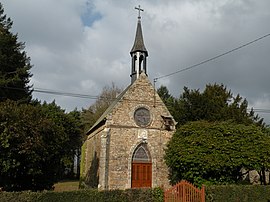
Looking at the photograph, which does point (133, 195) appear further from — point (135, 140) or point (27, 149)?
point (135, 140)

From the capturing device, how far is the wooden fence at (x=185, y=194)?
15.6m

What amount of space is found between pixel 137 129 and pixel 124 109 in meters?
2.04

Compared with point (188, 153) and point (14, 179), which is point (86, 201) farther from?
point (188, 153)

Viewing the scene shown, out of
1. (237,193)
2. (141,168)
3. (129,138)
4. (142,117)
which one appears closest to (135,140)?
(129,138)

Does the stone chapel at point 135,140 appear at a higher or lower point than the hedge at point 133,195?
higher

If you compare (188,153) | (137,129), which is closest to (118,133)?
(137,129)

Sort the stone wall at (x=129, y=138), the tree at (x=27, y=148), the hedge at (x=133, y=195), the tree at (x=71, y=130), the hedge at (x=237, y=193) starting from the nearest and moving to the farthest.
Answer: the hedge at (x=133, y=195)
the tree at (x=27, y=148)
the hedge at (x=237, y=193)
the stone wall at (x=129, y=138)
the tree at (x=71, y=130)

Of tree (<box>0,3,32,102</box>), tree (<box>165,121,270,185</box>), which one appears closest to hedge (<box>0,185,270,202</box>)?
tree (<box>165,121,270,185</box>)

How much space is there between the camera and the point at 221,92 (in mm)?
34781

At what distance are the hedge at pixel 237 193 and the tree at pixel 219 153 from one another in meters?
4.05

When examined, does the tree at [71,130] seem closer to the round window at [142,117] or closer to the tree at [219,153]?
the round window at [142,117]

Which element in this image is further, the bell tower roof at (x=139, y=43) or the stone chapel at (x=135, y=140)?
the bell tower roof at (x=139, y=43)

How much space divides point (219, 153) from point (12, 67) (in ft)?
64.1

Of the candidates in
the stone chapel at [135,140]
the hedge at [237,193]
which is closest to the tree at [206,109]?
the stone chapel at [135,140]
